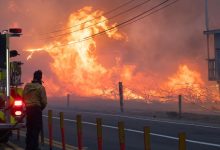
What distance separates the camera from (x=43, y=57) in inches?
2267

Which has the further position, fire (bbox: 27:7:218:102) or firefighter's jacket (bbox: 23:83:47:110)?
fire (bbox: 27:7:218:102)

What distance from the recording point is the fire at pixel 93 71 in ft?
170

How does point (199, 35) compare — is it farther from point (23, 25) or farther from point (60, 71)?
point (23, 25)

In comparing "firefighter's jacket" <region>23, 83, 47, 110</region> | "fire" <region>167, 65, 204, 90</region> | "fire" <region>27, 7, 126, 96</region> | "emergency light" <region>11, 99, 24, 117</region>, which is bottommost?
"emergency light" <region>11, 99, 24, 117</region>

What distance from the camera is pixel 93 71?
177 ft

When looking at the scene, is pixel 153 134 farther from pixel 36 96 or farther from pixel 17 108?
pixel 36 96

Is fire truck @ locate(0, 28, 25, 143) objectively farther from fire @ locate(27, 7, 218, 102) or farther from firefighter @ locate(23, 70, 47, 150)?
fire @ locate(27, 7, 218, 102)

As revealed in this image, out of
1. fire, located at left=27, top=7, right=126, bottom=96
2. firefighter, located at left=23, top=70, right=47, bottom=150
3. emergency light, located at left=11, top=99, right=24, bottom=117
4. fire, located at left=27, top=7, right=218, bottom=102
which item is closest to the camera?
firefighter, located at left=23, top=70, right=47, bottom=150

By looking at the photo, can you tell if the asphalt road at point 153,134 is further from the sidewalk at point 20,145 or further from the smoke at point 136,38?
the smoke at point 136,38

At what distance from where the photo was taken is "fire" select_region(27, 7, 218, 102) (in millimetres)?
51875

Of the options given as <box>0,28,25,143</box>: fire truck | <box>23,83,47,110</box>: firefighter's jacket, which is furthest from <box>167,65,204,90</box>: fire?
<box>23,83,47,110</box>: firefighter's jacket

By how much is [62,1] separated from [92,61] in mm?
10108

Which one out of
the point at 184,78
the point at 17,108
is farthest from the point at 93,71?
the point at 17,108

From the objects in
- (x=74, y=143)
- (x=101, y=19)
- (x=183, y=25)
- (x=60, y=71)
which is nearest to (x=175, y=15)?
(x=183, y=25)
